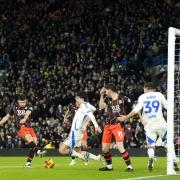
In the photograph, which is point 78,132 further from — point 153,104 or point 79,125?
point 153,104

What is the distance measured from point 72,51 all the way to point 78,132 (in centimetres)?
1813

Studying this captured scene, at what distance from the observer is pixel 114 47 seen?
36094 millimetres

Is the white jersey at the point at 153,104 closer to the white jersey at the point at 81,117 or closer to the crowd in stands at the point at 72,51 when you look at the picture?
the white jersey at the point at 81,117

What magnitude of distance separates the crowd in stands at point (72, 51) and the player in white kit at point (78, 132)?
35.9 feet

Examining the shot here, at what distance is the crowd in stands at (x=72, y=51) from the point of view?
3322cm

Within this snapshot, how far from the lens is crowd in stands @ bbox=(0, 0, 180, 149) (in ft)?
109

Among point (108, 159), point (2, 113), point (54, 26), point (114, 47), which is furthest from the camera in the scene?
point (54, 26)

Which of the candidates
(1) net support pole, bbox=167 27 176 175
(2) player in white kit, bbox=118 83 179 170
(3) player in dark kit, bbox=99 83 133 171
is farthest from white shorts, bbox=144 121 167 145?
(1) net support pole, bbox=167 27 176 175

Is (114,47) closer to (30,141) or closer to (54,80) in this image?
(54,80)

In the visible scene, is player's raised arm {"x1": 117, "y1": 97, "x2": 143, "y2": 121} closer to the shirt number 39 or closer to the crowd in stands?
the shirt number 39

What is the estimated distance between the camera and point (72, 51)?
1465 inches

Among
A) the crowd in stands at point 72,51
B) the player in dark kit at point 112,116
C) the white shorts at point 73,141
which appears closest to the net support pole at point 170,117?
the player in dark kit at point 112,116

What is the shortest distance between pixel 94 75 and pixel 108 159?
18.3m

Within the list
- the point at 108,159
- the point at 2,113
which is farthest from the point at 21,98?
the point at 2,113
